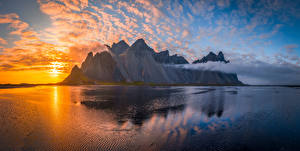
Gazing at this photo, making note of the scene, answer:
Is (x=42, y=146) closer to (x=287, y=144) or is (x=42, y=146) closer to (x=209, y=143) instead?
(x=209, y=143)

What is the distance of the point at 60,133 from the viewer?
560 inches

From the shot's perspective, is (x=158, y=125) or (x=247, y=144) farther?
(x=158, y=125)

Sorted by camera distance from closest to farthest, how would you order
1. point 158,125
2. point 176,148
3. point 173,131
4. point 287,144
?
1. point 176,148
2. point 287,144
3. point 173,131
4. point 158,125

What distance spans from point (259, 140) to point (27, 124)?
80.1ft

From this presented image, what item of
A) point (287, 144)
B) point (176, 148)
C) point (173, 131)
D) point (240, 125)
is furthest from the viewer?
point (240, 125)

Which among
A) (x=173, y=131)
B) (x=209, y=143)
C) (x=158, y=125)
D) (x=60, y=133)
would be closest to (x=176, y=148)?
(x=209, y=143)

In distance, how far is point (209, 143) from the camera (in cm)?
1222

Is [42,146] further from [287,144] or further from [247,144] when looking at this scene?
[287,144]

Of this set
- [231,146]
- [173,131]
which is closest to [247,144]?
[231,146]

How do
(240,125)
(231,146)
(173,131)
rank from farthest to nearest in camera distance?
1. (240,125)
2. (173,131)
3. (231,146)

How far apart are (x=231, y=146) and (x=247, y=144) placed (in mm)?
1822

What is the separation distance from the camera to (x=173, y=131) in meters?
15.2

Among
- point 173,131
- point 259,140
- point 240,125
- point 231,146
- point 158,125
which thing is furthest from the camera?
point 240,125

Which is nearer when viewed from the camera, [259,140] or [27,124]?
[259,140]
